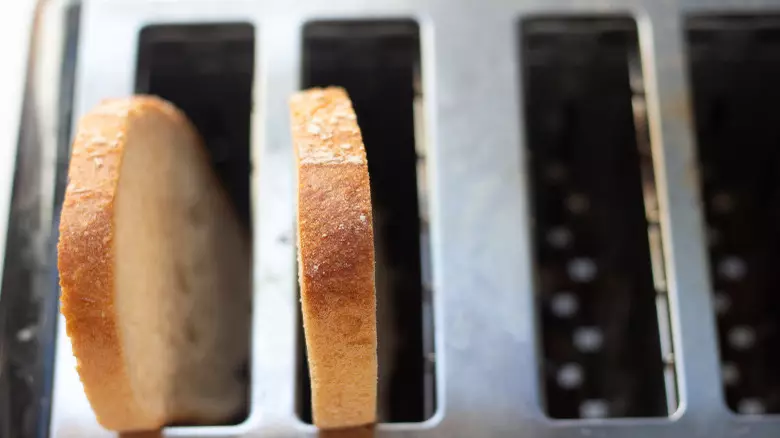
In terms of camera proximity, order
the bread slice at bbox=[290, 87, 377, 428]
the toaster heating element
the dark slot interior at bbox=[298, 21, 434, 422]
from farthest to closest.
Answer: the dark slot interior at bbox=[298, 21, 434, 422], the toaster heating element, the bread slice at bbox=[290, 87, 377, 428]

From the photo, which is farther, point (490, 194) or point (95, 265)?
point (490, 194)

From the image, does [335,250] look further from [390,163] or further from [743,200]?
[743,200]

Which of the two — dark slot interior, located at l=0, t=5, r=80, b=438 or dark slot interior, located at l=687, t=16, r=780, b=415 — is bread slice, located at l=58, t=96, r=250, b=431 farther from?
dark slot interior, located at l=687, t=16, r=780, b=415

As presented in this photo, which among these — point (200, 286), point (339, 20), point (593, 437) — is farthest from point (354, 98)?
point (593, 437)

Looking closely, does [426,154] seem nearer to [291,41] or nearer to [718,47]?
[291,41]

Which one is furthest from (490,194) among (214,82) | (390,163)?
(214,82)

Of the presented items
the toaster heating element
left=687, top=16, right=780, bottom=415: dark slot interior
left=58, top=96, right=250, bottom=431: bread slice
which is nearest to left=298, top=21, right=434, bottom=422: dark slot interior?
the toaster heating element
